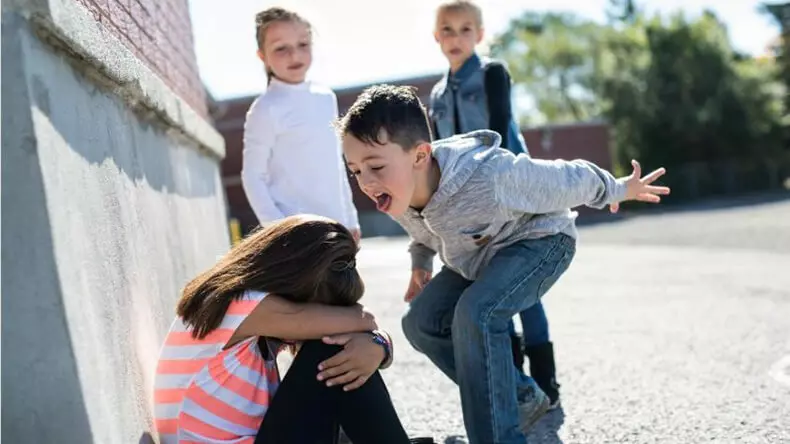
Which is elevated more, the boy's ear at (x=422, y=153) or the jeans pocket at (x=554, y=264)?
the boy's ear at (x=422, y=153)

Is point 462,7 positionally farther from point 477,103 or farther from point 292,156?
point 292,156

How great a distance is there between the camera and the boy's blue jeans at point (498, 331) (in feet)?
9.16

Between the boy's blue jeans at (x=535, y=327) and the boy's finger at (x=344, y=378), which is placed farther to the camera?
the boy's blue jeans at (x=535, y=327)

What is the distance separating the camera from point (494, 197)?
3010mm

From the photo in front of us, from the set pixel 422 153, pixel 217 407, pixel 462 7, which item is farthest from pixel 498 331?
pixel 462 7

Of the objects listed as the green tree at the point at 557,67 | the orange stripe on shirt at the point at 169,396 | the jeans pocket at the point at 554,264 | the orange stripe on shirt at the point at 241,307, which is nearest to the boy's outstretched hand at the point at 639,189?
the jeans pocket at the point at 554,264

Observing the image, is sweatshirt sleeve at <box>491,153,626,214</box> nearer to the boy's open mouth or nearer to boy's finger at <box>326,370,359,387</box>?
the boy's open mouth

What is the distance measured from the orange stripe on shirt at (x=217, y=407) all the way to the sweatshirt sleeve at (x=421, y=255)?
1.35m

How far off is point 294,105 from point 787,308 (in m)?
4.11

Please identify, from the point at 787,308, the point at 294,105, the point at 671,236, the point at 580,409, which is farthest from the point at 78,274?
the point at 671,236

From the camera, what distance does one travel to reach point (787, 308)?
21.0 ft

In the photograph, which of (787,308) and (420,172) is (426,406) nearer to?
(420,172)

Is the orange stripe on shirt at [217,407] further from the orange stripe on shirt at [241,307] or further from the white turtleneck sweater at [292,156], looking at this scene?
the white turtleneck sweater at [292,156]

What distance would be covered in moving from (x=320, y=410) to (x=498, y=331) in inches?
26.3
